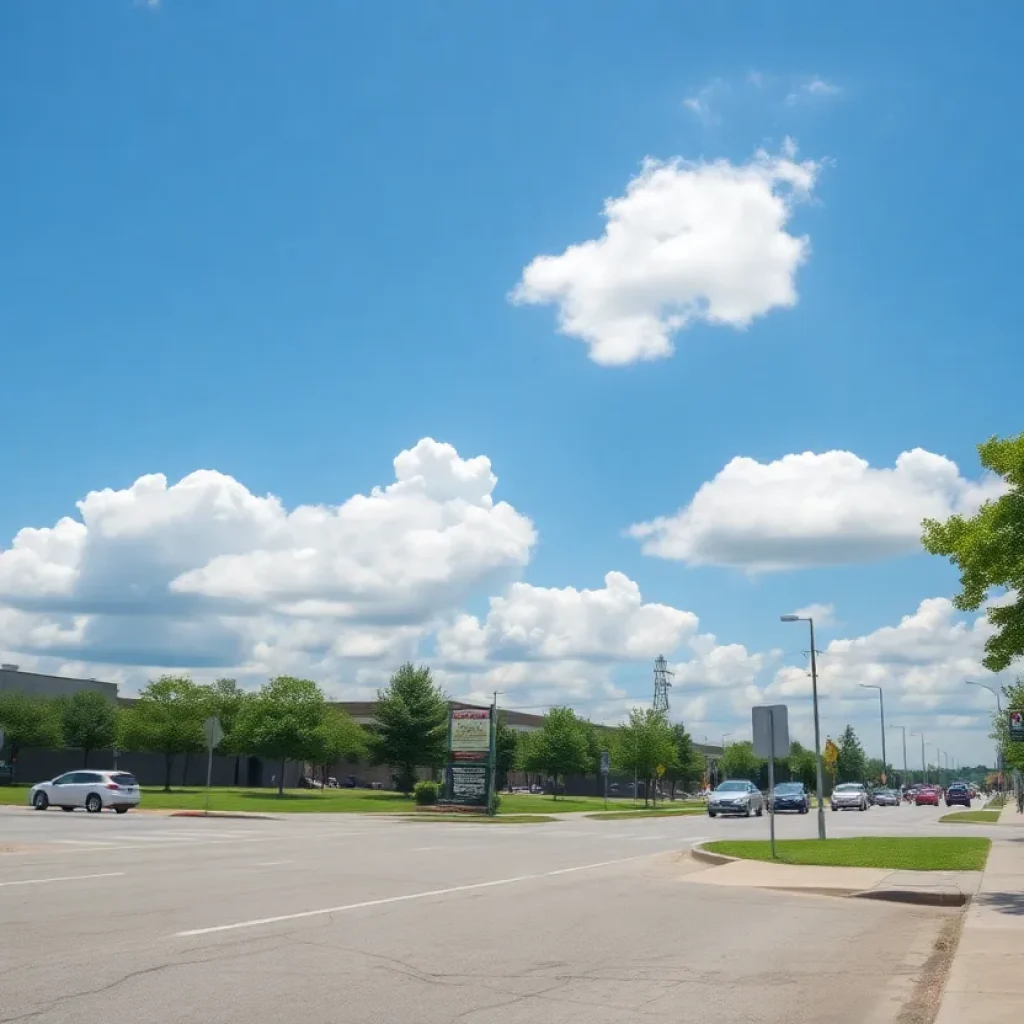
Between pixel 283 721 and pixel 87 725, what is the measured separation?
19.8 metres

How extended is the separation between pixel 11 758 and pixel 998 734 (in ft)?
202

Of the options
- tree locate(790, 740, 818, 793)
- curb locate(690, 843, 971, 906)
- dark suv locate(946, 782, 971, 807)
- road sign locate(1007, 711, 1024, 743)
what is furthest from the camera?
tree locate(790, 740, 818, 793)

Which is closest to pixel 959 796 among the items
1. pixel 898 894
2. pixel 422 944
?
pixel 898 894

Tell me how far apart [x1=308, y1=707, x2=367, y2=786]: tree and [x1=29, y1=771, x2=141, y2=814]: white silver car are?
16.6 meters

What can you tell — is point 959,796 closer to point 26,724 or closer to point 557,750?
point 557,750

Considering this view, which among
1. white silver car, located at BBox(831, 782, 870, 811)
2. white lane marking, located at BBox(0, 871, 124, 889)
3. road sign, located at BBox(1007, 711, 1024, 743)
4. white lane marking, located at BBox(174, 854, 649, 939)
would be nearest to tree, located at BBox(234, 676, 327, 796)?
white silver car, located at BBox(831, 782, 870, 811)

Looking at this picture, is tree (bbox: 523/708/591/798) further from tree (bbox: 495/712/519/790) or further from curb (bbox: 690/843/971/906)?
curb (bbox: 690/843/971/906)

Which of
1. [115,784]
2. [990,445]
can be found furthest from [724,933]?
[115,784]

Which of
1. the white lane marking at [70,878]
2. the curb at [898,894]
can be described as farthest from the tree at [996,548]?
the white lane marking at [70,878]

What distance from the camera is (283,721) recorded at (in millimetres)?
57344

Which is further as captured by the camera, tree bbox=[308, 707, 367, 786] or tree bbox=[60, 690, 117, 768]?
tree bbox=[60, 690, 117, 768]

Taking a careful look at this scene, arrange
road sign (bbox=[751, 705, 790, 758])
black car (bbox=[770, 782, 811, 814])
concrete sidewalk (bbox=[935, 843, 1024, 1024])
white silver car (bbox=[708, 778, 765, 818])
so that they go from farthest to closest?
black car (bbox=[770, 782, 811, 814]) < white silver car (bbox=[708, 778, 765, 818]) < road sign (bbox=[751, 705, 790, 758]) < concrete sidewalk (bbox=[935, 843, 1024, 1024])

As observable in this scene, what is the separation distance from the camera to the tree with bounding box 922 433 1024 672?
15.0m

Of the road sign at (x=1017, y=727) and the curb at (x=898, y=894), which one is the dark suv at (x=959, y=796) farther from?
the curb at (x=898, y=894)
